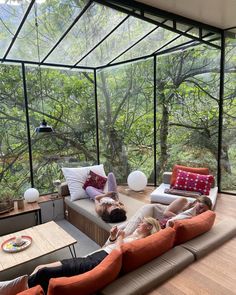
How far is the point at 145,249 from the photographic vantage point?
6.07 feet

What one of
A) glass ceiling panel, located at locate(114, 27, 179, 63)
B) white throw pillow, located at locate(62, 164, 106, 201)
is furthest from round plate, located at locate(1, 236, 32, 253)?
glass ceiling panel, located at locate(114, 27, 179, 63)

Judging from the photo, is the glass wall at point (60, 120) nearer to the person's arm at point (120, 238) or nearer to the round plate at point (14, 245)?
the round plate at point (14, 245)

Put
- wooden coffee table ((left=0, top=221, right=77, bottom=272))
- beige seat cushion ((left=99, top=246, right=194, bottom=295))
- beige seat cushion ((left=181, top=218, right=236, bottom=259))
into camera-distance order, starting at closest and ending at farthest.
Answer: beige seat cushion ((left=99, top=246, right=194, bottom=295)) → beige seat cushion ((left=181, top=218, right=236, bottom=259)) → wooden coffee table ((left=0, top=221, right=77, bottom=272))

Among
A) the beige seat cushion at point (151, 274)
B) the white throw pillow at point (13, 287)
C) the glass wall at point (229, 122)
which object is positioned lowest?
the beige seat cushion at point (151, 274)

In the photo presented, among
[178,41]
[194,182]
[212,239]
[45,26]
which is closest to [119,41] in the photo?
[178,41]

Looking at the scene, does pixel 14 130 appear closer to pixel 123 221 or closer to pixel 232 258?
pixel 123 221

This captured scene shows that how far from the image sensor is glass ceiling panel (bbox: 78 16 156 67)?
3.72 meters

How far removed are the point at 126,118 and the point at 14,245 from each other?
465 cm

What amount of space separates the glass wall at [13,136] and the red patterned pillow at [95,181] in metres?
2.03

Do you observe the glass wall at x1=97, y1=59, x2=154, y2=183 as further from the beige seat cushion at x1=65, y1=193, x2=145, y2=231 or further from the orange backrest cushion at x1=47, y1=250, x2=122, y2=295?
the orange backrest cushion at x1=47, y1=250, x2=122, y2=295

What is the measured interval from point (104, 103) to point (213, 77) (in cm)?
306

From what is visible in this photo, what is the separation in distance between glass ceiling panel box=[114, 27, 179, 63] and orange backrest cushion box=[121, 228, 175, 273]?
339cm

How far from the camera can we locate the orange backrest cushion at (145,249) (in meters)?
1.78

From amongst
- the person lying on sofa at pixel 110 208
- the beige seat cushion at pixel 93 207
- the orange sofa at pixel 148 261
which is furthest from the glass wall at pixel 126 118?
the orange sofa at pixel 148 261
